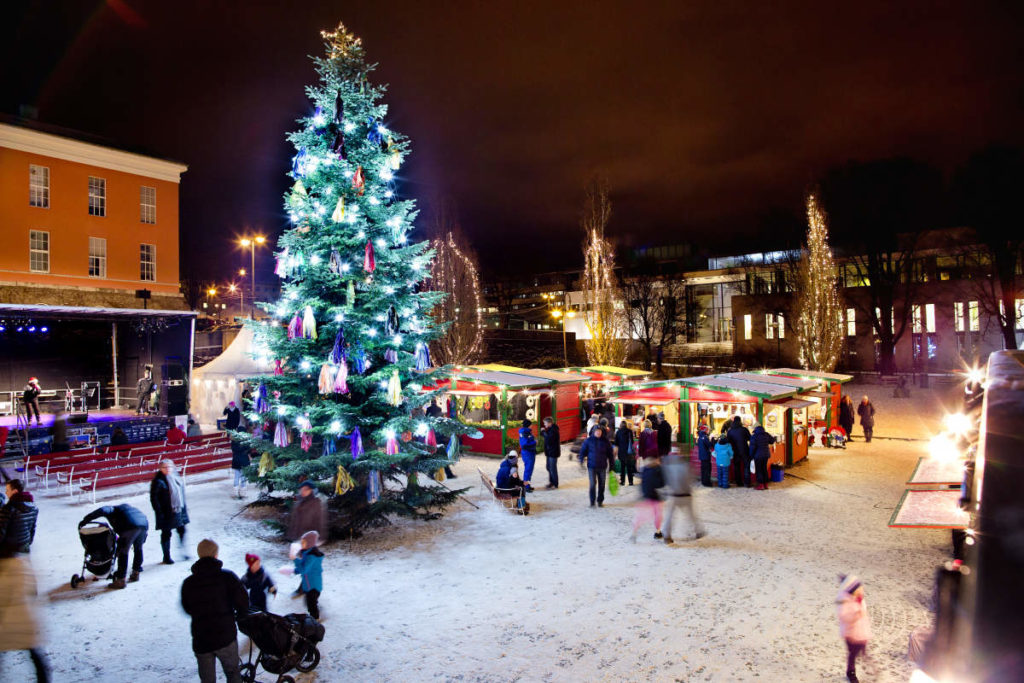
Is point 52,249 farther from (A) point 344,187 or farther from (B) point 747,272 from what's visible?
(B) point 747,272

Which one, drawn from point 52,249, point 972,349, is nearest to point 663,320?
point 972,349

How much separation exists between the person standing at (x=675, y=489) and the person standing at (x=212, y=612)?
21.2 ft

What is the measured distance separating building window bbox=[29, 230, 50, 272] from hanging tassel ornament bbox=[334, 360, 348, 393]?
2431 cm

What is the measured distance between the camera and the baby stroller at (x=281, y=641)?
17.2 ft

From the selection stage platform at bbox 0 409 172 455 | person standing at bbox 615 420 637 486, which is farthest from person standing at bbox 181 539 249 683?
stage platform at bbox 0 409 172 455

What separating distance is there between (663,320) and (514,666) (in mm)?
44183

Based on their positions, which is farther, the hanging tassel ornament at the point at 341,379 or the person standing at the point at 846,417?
the person standing at the point at 846,417

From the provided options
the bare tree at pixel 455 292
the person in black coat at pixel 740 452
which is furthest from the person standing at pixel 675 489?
the bare tree at pixel 455 292

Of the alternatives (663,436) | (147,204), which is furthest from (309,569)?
(147,204)

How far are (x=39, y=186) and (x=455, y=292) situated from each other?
61.1 ft

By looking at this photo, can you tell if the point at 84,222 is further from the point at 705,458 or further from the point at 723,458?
the point at 723,458

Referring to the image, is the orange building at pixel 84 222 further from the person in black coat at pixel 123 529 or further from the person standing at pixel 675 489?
the person standing at pixel 675 489

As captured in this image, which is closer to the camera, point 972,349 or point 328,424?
point 328,424

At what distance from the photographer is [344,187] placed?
10.2 metres
